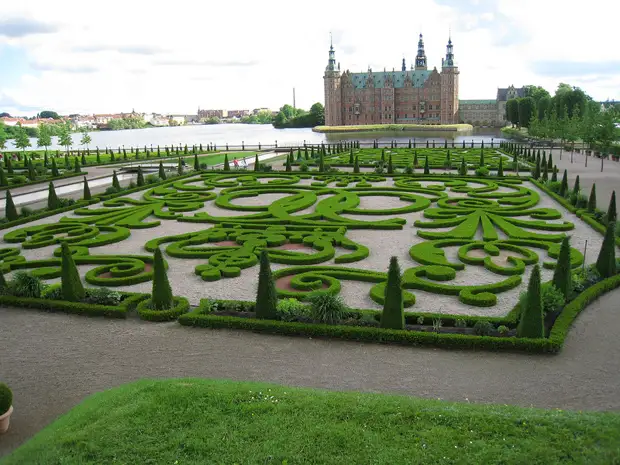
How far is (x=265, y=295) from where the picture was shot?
12.1m

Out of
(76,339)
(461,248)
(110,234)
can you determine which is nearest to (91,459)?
(76,339)

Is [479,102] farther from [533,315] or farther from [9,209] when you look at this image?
[533,315]

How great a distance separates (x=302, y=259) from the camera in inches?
648

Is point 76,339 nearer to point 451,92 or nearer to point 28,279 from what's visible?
point 28,279

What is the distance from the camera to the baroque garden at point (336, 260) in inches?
468

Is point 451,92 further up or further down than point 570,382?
further up

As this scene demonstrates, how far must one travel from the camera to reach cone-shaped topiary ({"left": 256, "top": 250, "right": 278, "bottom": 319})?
12.1 m

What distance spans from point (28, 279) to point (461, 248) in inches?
485

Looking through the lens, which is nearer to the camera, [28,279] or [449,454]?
[449,454]

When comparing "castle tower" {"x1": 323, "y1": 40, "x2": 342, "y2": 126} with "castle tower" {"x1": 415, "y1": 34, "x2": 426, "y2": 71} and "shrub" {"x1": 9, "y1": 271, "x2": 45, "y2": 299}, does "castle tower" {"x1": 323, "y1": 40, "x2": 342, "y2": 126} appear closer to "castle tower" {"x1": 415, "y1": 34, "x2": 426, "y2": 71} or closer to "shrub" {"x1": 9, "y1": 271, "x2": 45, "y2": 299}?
"castle tower" {"x1": 415, "y1": 34, "x2": 426, "y2": 71}

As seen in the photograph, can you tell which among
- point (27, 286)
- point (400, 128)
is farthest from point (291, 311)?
point (400, 128)

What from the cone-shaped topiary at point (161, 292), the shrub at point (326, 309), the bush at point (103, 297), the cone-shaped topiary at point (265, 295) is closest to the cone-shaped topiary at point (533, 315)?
the shrub at point (326, 309)

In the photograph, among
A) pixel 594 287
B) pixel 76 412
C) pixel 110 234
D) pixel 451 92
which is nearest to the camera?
pixel 76 412

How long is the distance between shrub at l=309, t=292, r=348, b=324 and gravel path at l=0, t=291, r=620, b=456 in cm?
60
